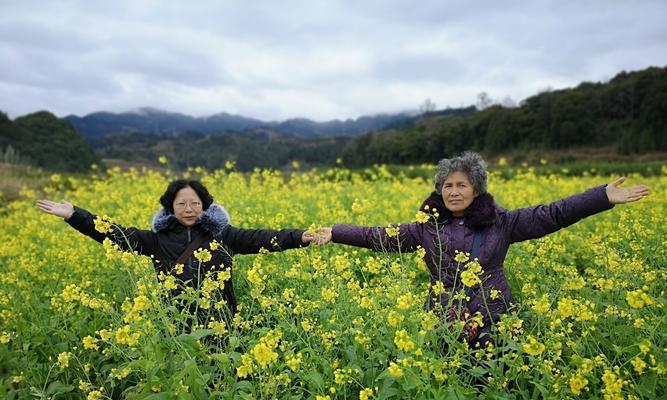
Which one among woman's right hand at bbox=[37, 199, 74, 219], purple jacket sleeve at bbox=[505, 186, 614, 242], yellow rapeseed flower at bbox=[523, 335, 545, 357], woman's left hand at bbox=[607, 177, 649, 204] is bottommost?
yellow rapeseed flower at bbox=[523, 335, 545, 357]

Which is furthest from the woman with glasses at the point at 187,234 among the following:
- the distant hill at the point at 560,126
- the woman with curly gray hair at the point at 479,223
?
the distant hill at the point at 560,126

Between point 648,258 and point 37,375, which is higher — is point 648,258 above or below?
above

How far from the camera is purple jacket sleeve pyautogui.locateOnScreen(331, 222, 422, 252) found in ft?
13.4

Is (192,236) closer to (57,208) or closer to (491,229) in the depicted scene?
(57,208)

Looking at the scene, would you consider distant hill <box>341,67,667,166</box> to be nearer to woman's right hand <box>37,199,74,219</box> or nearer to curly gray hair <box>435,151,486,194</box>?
curly gray hair <box>435,151,486,194</box>

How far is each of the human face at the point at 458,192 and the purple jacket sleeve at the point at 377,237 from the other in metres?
0.35

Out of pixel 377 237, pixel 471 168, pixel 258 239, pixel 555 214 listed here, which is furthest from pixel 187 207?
pixel 555 214

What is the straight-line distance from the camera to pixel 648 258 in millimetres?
4590

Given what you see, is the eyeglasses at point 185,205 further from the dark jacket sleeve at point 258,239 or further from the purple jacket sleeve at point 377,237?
the purple jacket sleeve at point 377,237

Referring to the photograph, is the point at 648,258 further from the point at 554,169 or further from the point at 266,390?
the point at 554,169

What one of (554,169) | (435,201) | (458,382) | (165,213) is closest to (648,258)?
(435,201)

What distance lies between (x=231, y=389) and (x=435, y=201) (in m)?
2.23

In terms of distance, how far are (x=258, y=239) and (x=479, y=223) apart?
1.96 m

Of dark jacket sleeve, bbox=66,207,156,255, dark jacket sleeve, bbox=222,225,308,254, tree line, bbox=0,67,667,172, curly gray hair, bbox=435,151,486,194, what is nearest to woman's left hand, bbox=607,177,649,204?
curly gray hair, bbox=435,151,486,194
